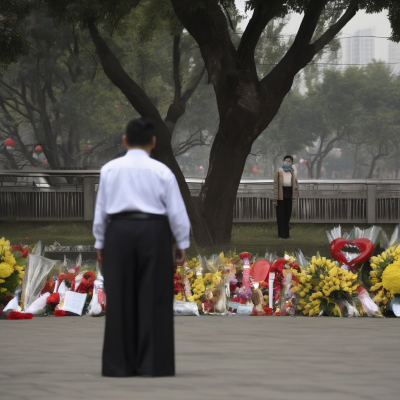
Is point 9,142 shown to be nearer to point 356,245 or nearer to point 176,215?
point 356,245

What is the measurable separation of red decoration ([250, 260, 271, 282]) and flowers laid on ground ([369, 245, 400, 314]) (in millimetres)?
1043

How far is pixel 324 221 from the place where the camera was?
808 inches

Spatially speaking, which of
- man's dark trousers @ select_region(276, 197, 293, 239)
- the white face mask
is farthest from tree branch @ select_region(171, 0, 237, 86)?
man's dark trousers @ select_region(276, 197, 293, 239)

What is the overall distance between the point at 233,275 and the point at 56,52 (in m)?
27.0

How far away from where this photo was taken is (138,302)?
3.83 metres

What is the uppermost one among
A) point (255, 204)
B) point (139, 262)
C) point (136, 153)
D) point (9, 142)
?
point (9, 142)

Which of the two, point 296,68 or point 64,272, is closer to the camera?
point 64,272

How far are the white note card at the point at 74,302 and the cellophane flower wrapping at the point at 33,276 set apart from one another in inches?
11.9

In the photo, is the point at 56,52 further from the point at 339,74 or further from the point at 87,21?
the point at 339,74

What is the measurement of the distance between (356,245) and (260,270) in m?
1.01

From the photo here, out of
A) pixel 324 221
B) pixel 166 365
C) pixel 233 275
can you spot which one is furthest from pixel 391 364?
pixel 324 221

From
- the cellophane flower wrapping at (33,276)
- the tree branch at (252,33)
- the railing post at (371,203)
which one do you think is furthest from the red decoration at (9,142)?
the cellophane flower wrapping at (33,276)

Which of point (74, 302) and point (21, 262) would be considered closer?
point (74, 302)

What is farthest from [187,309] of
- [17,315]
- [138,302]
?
[138,302]
